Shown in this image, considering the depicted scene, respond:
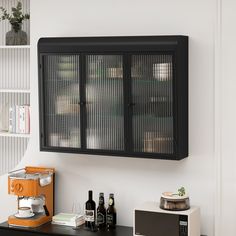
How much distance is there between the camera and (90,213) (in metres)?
4.90

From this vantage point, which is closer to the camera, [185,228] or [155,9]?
[185,228]

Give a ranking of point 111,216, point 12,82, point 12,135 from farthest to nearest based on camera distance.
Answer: point 12,82, point 12,135, point 111,216

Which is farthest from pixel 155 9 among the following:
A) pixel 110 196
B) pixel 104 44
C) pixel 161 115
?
pixel 110 196

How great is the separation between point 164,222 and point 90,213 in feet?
2.22

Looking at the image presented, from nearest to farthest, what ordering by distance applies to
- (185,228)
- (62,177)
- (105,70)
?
(185,228) < (105,70) < (62,177)

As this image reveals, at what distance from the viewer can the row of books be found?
5359 millimetres

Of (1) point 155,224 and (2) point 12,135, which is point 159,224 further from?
(2) point 12,135

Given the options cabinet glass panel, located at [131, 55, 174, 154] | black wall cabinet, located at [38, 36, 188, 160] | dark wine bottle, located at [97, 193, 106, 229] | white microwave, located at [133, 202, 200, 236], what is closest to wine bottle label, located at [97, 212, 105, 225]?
dark wine bottle, located at [97, 193, 106, 229]

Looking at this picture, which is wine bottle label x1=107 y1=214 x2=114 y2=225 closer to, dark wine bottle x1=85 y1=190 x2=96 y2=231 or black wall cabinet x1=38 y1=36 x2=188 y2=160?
dark wine bottle x1=85 y1=190 x2=96 y2=231

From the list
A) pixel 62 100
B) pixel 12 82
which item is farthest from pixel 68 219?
pixel 12 82

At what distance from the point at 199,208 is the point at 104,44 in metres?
1.38

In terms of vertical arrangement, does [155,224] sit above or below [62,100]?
below

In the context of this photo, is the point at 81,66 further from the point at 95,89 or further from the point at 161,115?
the point at 161,115

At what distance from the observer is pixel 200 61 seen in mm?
4629
